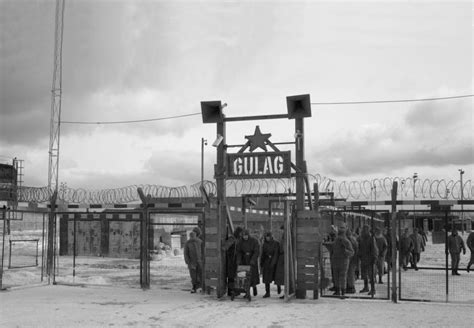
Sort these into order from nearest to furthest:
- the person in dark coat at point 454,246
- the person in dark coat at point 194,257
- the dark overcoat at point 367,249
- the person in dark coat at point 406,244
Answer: the dark overcoat at point 367,249, the person in dark coat at point 194,257, the person in dark coat at point 454,246, the person in dark coat at point 406,244

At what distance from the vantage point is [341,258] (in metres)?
12.0

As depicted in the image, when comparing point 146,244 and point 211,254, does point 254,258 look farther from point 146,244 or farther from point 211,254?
point 146,244

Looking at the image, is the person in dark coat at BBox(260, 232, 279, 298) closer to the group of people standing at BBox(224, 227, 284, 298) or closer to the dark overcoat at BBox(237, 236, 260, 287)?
the group of people standing at BBox(224, 227, 284, 298)

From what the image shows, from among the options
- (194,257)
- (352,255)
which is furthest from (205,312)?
(352,255)

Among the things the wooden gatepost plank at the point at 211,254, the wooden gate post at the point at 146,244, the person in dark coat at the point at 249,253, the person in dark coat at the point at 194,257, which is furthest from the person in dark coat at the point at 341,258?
the wooden gate post at the point at 146,244

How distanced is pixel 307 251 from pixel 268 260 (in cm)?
94

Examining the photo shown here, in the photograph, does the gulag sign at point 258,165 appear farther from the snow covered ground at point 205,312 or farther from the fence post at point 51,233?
the fence post at point 51,233

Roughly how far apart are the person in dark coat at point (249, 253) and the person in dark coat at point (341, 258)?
1.81 m

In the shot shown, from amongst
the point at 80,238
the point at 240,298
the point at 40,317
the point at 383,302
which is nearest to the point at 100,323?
the point at 40,317

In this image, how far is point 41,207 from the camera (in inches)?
585

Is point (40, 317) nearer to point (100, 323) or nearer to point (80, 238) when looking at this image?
point (100, 323)

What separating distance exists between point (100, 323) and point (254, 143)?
5.44 m

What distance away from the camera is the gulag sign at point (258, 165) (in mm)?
12133

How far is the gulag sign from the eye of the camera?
1213 centimetres
